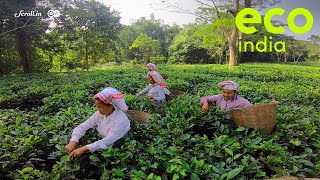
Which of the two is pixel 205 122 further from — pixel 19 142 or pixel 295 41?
pixel 295 41

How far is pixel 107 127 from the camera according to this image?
2.60 meters

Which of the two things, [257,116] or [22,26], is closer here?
[257,116]

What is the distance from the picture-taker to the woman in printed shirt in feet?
7.94

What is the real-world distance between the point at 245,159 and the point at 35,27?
523 inches

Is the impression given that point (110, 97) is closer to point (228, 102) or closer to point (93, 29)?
point (228, 102)

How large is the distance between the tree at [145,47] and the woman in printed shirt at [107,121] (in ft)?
89.4

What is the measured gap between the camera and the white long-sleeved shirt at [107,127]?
243 cm

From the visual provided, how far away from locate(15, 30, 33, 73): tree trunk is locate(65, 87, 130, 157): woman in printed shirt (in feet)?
42.1

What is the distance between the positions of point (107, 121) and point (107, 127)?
0.19 ft

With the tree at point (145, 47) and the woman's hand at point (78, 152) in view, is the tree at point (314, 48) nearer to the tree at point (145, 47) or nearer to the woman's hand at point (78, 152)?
the tree at point (145, 47)

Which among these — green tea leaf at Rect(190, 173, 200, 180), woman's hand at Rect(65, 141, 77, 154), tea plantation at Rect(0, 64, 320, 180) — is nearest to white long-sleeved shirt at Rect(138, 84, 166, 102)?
tea plantation at Rect(0, 64, 320, 180)

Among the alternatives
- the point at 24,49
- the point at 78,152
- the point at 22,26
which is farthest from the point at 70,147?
the point at 24,49

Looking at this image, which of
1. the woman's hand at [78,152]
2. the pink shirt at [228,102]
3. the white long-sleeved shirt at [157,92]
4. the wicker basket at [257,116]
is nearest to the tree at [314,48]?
the white long-sleeved shirt at [157,92]

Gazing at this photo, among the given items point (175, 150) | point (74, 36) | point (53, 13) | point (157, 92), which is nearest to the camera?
point (175, 150)
